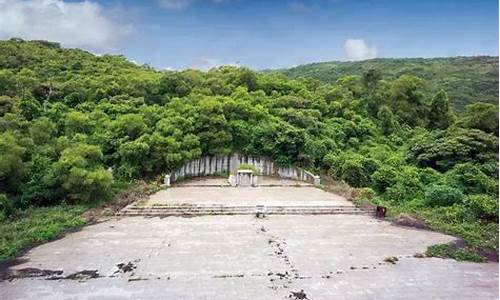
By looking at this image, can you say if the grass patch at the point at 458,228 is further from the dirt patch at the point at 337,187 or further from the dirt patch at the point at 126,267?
the dirt patch at the point at 126,267

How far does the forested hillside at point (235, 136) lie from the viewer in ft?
44.8

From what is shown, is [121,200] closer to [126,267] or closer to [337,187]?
[126,267]

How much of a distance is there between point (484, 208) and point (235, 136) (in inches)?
455

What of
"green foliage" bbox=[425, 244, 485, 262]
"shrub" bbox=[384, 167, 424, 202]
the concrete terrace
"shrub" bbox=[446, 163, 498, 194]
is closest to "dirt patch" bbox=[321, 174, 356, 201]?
"shrub" bbox=[384, 167, 424, 202]

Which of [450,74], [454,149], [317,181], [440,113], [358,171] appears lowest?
[317,181]

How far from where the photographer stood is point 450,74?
166 ft

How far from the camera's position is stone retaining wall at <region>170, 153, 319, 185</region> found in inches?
784

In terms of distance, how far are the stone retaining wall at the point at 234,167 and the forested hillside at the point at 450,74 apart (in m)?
13.9

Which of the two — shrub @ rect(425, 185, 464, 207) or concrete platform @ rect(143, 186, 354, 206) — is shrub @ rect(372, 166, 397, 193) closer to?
concrete platform @ rect(143, 186, 354, 206)

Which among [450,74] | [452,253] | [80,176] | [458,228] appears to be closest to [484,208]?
[458,228]

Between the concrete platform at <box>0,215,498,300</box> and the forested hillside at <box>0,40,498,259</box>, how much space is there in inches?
49.8

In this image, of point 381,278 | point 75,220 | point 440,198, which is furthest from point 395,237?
point 75,220

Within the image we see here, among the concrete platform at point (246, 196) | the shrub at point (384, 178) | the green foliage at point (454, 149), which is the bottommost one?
the concrete platform at point (246, 196)

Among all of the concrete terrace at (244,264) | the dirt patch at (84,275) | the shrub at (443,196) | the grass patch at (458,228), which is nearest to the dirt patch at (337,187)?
the grass patch at (458,228)
